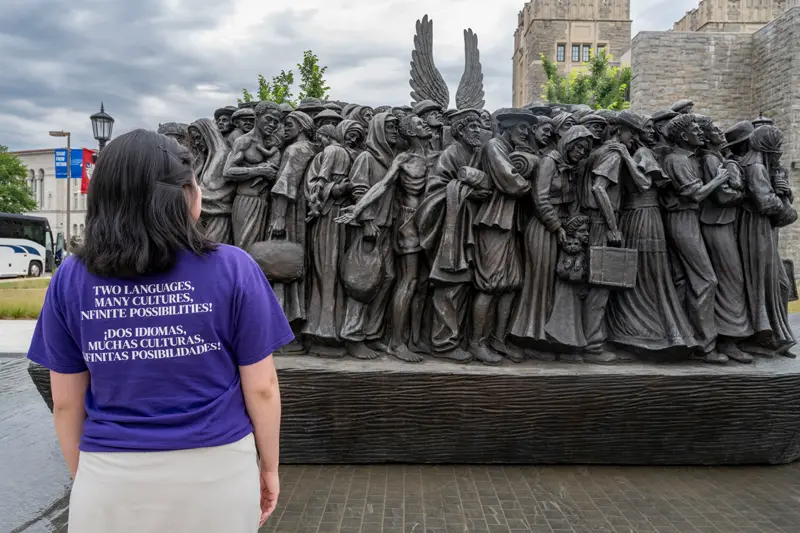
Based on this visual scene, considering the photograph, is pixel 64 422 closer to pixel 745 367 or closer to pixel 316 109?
pixel 316 109

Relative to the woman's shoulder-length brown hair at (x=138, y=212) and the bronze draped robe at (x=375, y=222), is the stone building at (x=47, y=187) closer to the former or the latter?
the bronze draped robe at (x=375, y=222)

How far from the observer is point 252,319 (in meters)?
1.69

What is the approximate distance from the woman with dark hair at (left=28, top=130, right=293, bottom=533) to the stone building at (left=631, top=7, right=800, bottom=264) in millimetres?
25204

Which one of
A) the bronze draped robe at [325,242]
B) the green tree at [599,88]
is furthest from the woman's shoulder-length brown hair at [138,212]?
the green tree at [599,88]

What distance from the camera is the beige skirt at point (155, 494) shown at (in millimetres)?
1596

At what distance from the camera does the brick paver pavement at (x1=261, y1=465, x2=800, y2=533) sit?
398 centimetres

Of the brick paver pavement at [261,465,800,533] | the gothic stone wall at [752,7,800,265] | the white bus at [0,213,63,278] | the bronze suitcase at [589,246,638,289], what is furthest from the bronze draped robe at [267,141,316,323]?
the white bus at [0,213,63,278]

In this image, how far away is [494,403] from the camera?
4754 millimetres

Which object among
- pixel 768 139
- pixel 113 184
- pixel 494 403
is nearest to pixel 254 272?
pixel 113 184

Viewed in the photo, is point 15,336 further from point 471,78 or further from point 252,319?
point 252,319

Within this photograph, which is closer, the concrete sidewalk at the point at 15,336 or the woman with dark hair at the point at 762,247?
the woman with dark hair at the point at 762,247

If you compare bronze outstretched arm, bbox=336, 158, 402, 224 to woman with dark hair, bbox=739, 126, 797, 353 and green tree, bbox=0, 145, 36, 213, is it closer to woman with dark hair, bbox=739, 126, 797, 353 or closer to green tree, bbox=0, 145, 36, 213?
woman with dark hair, bbox=739, 126, 797, 353

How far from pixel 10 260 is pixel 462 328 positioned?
2731 centimetres

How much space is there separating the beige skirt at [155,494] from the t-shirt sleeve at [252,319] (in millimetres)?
282
